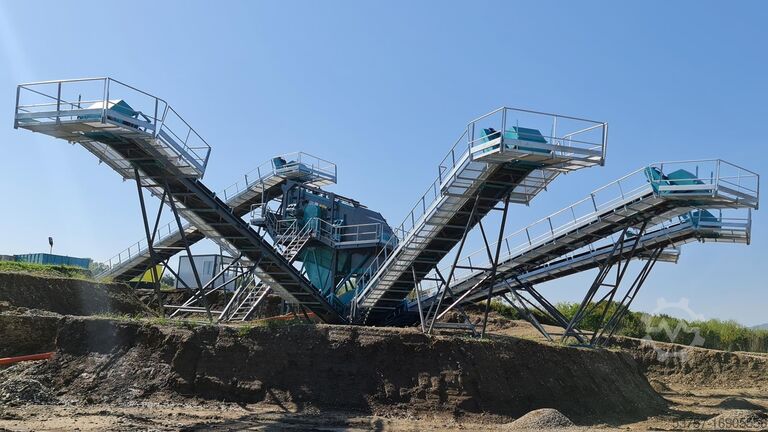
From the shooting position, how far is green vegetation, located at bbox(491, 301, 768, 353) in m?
43.4

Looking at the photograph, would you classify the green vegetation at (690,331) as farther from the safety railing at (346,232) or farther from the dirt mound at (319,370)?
the dirt mound at (319,370)

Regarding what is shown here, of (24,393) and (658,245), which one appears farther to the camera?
(658,245)

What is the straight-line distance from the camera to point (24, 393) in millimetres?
17719

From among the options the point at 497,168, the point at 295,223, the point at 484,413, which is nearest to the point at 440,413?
the point at 484,413

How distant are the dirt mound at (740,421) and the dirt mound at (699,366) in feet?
46.2

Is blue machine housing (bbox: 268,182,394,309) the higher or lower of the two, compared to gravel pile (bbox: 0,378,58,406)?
higher

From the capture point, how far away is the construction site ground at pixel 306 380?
18.0m

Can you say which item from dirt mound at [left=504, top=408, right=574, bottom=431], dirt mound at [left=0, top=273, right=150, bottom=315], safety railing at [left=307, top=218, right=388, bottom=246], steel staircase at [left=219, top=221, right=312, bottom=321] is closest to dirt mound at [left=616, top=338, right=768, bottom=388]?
safety railing at [left=307, top=218, right=388, bottom=246]

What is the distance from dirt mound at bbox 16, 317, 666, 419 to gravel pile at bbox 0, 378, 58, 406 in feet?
2.01

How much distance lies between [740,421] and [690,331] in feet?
82.4

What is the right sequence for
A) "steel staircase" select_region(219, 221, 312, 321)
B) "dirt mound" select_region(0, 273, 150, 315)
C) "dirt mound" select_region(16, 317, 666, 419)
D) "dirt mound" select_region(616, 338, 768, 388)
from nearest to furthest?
"dirt mound" select_region(16, 317, 666, 419) < "dirt mound" select_region(0, 273, 150, 315) < "steel staircase" select_region(219, 221, 312, 321) < "dirt mound" select_region(616, 338, 768, 388)

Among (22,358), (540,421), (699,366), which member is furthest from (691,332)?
(22,358)

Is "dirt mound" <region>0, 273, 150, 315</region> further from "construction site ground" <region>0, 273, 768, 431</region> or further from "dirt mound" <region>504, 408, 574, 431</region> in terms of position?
"dirt mound" <region>504, 408, 574, 431</region>

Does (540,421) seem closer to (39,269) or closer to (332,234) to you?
(332,234)
